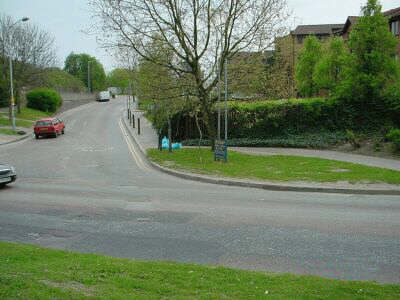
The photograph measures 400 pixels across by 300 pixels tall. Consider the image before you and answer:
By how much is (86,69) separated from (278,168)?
414ft

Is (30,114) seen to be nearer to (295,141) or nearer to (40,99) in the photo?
(40,99)

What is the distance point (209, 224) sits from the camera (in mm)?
8914

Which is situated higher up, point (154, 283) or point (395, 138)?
point (395, 138)

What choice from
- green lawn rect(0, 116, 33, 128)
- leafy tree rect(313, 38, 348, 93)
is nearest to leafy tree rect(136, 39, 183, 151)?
leafy tree rect(313, 38, 348, 93)

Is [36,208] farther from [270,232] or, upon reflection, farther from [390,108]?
[390,108]

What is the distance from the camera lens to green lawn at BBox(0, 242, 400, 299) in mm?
4402

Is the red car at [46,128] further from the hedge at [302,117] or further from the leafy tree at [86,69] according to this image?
the leafy tree at [86,69]

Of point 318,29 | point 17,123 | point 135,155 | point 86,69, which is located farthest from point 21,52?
point 86,69

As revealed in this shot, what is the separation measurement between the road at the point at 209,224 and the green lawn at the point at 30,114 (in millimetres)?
35883

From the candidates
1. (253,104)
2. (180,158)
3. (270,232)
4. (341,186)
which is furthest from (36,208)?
(253,104)

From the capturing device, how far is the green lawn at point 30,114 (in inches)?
1921

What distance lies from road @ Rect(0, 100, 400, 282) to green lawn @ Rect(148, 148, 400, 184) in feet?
5.40

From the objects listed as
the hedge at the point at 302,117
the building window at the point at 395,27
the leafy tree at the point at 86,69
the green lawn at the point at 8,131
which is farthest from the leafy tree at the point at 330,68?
the leafy tree at the point at 86,69

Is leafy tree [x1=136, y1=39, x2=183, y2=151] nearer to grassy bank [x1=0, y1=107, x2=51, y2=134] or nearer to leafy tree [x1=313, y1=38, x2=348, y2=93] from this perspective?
leafy tree [x1=313, y1=38, x2=348, y2=93]
